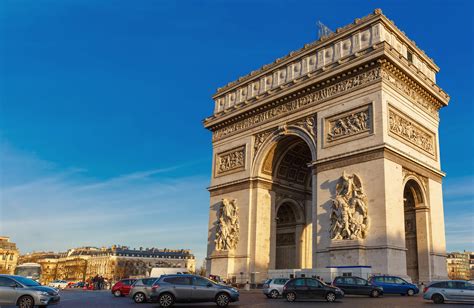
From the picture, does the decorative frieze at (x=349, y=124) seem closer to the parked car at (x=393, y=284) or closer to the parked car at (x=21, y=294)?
the parked car at (x=393, y=284)

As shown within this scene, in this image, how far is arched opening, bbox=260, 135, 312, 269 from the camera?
33938 millimetres

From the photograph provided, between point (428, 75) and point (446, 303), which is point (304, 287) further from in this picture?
point (428, 75)

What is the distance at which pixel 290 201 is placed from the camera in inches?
1419

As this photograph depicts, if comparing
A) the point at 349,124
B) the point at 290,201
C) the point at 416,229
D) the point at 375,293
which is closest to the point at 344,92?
the point at 349,124

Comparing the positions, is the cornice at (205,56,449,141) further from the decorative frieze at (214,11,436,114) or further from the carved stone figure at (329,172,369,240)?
the carved stone figure at (329,172,369,240)

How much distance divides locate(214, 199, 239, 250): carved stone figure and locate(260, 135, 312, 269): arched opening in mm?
2750

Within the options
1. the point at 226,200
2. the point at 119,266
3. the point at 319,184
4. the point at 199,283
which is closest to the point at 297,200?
the point at 226,200

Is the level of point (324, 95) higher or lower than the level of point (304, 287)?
higher

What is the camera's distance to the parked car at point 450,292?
1859 centimetres

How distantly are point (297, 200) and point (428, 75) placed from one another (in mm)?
13451

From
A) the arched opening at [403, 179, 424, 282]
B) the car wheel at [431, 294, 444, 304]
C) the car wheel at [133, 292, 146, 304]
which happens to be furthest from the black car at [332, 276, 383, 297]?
the car wheel at [133, 292, 146, 304]

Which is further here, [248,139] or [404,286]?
[248,139]

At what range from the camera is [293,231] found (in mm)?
36469

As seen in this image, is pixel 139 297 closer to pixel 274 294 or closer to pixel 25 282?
pixel 25 282
